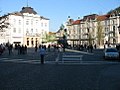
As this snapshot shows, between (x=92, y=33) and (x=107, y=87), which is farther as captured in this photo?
(x=92, y=33)

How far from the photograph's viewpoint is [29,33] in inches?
4254

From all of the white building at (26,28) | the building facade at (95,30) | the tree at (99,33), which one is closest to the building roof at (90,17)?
the building facade at (95,30)

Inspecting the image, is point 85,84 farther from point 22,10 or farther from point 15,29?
point 22,10

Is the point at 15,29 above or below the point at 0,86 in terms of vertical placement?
above

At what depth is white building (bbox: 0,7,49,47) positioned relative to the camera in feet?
338

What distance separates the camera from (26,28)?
10894 centimetres

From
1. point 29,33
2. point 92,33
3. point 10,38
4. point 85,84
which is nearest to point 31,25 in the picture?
point 29,33

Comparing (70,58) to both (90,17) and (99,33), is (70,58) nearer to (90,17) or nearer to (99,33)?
(99,33)

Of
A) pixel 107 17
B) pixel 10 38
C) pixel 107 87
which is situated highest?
pixel 107 17

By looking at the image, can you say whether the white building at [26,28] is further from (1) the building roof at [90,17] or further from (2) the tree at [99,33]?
(2) the tree at [99,33]

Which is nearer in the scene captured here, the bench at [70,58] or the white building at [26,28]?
the bench at [70,58]

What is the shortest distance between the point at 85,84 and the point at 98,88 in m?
1.23

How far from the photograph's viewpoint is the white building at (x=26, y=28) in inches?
4050

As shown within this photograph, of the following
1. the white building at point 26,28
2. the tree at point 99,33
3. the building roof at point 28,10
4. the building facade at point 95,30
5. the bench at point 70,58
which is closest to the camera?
the bench at point 70,58
